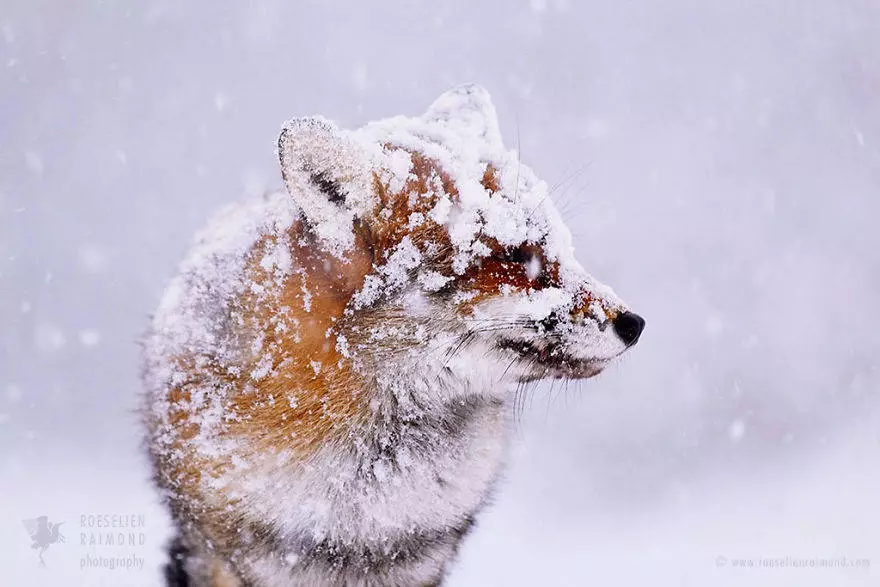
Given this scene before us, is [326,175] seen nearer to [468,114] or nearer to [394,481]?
[468,114]

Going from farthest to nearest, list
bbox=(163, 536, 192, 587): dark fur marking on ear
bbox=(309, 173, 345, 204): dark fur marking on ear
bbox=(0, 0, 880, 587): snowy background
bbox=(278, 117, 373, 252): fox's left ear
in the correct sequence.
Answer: bbox=(0, 0, 880, 587): snowy background → bbox=(163, 536, 192, 587): dark fur marking on ear → bbox=(309, 173, 345, 204): dark fur marking on ear → bbox=(278, 117, 373, 252): fox's left ear

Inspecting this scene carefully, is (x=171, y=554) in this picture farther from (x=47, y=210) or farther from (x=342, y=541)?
(x=47, y=210)

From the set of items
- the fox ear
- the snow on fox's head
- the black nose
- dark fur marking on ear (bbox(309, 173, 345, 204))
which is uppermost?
the fox ear

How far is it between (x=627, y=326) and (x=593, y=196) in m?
6.49

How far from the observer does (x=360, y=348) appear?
8.39ft

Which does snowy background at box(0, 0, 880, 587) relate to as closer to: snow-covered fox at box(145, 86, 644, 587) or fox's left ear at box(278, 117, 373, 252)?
snow-covered fox at box(145, 86, 644, 587)

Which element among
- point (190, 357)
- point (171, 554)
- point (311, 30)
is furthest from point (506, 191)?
point (311, 30)

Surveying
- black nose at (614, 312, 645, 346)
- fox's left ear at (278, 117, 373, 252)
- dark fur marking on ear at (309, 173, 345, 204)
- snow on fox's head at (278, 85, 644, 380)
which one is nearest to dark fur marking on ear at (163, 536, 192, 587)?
snow on fox's head at (278, 85, 644, 380)

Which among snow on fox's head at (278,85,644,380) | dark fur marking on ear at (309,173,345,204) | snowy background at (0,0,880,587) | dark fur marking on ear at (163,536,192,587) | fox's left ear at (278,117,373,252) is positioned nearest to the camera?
fox's left ear at (278,117,373,252)

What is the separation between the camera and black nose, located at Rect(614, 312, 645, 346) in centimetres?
256

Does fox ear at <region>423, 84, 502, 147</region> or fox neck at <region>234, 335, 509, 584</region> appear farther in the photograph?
fox ear at <region>423, 84, 502, 147</region>

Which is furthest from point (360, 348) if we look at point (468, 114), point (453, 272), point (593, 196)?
point (593, 196)

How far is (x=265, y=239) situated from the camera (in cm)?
275

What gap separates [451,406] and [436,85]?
20.9 feet
